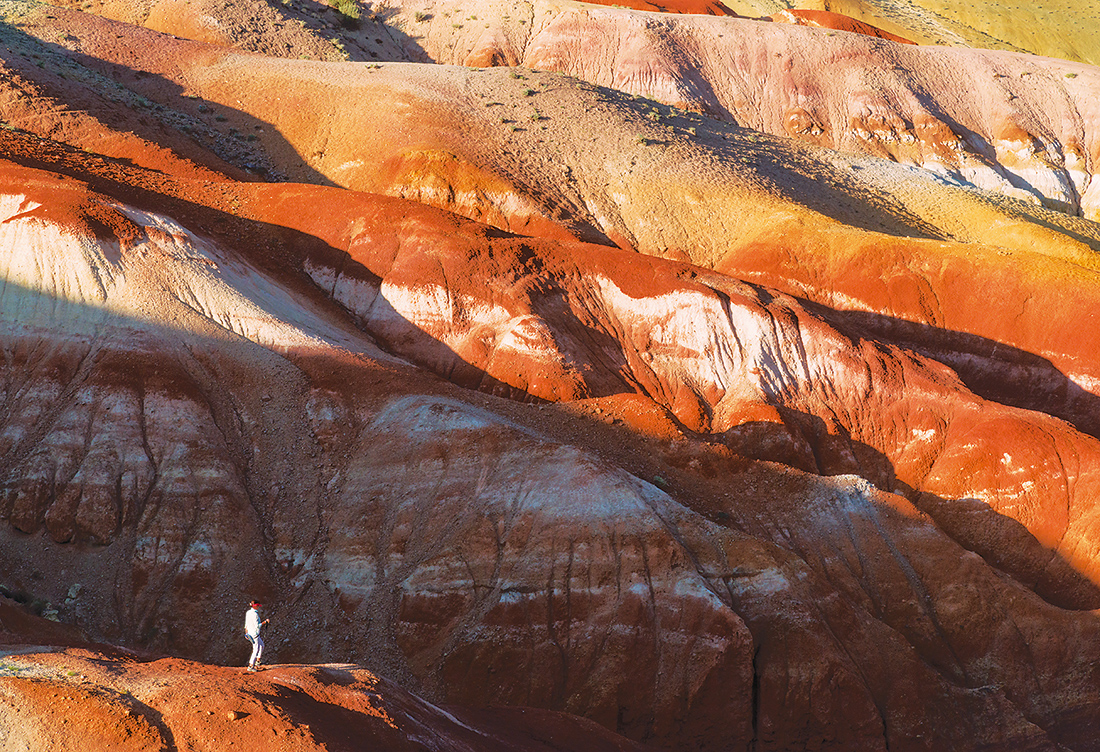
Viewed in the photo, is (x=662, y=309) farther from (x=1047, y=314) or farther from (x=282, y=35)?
(x=282, y=35)

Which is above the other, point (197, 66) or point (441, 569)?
point (197, 66)

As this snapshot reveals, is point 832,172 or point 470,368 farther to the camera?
point 832,172

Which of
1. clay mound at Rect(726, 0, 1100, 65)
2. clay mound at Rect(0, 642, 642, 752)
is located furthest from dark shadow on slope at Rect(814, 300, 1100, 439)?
clay mound at Rect(726, 0, 1100, 65)

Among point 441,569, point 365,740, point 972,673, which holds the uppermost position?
point 365,740

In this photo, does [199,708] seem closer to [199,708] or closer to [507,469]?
[199,708]

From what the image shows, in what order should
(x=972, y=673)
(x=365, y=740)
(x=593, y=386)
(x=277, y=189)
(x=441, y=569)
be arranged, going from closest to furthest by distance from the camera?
(x=365, y=740), (x=441, y=569), (x=972, y=673), (x=593, y=386), (x=277, y=189)

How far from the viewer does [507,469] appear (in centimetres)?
2445

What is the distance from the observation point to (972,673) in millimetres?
25562

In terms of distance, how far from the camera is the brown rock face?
21797mm

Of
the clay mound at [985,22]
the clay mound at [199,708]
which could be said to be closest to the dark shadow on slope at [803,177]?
the clay mound at [199,708]

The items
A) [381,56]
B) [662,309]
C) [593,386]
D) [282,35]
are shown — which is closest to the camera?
[593,386]

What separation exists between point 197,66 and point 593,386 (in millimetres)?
32553

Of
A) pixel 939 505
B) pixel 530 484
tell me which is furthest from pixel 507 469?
pixel 939 505

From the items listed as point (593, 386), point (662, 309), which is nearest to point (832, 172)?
point (662, 309)
